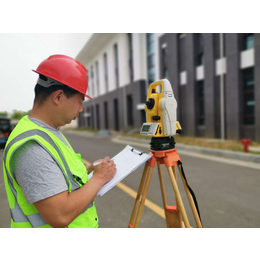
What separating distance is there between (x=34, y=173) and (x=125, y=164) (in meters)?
0.55

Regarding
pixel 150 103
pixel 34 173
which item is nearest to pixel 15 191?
pixel 34 173

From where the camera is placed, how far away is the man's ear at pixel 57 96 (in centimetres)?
95

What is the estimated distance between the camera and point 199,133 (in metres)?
10.8

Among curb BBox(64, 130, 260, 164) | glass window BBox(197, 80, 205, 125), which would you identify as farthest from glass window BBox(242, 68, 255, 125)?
curb BBox(64, 130, 260, 164)

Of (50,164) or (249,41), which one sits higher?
(249,41)

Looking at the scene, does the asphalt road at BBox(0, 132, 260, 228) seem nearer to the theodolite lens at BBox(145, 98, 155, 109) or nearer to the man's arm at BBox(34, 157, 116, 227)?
the man's arm at BBox(34, 157, 116, 227)

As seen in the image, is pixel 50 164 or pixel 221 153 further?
pixel 221 153

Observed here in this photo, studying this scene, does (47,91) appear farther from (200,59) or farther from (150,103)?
(200,59)

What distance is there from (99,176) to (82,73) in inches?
21.3

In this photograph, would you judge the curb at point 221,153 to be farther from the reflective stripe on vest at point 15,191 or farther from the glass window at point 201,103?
the glass window at point 201,103

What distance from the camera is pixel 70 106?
100 centimetres

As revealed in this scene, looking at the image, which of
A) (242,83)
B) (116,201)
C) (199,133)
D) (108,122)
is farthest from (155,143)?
(108,122)

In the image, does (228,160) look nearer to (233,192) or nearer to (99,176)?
(233,192)

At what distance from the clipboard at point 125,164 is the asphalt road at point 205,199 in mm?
717
